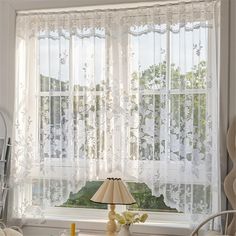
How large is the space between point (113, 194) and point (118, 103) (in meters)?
0.70

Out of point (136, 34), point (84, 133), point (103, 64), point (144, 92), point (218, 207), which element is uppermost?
point (136, 34)

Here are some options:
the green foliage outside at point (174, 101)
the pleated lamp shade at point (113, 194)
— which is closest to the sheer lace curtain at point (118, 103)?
the green foliage outside at point (174, 101)

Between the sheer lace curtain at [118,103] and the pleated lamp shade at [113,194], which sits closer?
the pleated lamp shade at [113,194]

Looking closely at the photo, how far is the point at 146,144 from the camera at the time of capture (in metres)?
3.04

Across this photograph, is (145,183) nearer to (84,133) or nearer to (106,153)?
(106,153)

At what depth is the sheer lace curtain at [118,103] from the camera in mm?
2953

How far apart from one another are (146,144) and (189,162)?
0.33 metres

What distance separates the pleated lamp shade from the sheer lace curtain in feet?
1.02

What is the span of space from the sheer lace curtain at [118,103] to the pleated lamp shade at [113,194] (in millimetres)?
311

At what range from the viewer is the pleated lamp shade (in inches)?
107

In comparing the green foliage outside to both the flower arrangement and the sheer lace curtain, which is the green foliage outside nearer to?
the sheer lace curtain

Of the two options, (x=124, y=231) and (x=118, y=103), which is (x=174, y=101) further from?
(x=124, y=231)

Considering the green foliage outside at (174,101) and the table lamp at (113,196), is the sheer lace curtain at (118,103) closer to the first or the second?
the green foliage outside at (174,101)

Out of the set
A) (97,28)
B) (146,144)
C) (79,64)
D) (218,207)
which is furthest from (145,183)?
(97,28)
